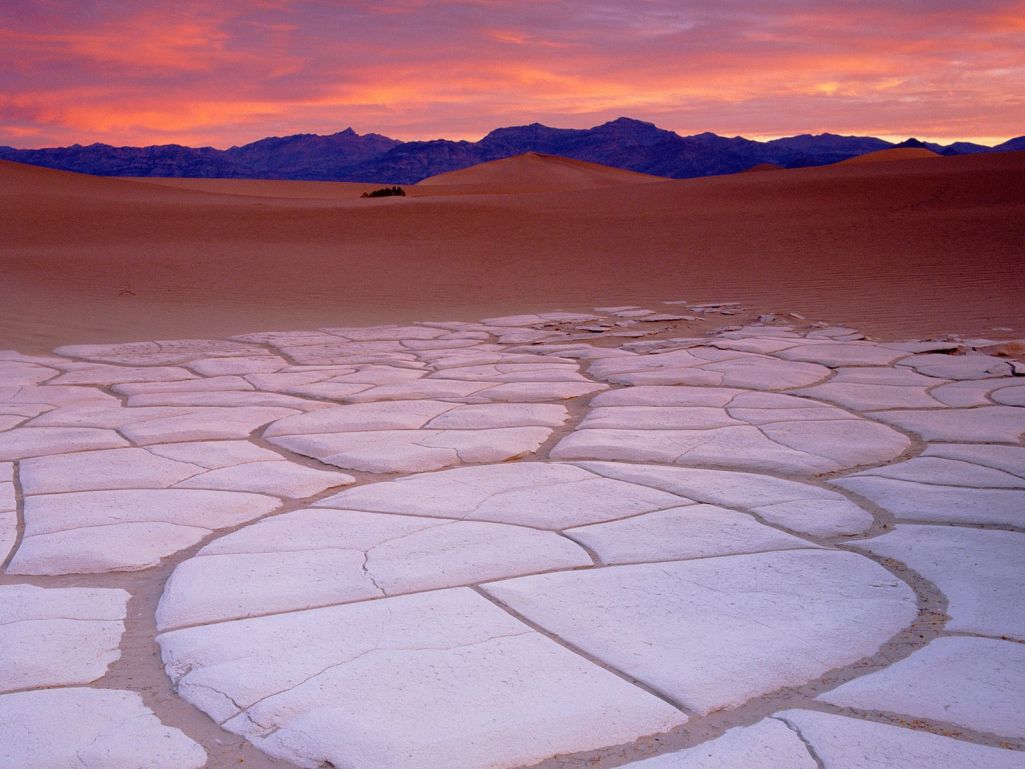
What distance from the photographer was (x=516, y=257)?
549 inches

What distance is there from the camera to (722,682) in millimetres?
1780

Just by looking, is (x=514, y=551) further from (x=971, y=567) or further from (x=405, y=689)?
(x=971, y=567)

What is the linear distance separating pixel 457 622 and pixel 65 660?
2.53 feet

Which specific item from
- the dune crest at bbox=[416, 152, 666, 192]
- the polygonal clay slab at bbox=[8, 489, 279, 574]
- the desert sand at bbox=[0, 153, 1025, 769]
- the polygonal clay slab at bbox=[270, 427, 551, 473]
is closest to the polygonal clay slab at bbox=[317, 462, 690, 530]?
the desert sand at bbox=[0, 153, 1025, 769]

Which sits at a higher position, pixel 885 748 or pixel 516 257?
pixel 516 257

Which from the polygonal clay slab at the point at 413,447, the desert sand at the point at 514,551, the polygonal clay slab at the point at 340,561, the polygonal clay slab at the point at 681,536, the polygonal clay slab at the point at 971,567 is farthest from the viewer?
the polygonal clay slab at the point at 413,447

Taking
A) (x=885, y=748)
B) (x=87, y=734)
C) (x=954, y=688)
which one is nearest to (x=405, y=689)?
(x=87, y=734)

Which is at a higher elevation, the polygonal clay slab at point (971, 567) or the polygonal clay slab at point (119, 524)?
the polygonal clay slab at point (971, 567)

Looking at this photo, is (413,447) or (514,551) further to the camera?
(413,447)

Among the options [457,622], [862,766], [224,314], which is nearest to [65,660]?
[457,622]

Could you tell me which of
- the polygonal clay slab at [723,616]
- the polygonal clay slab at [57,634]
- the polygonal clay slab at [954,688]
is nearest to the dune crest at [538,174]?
the polygonal clay slab at [723,616]

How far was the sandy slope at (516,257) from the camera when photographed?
30.4 ft

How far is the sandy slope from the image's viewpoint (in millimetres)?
9266

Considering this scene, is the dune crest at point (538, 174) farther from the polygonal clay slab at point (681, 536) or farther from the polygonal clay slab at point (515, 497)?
the polygonal clay slab at point (681, 536)
